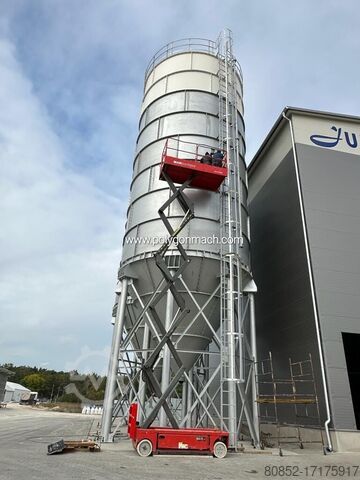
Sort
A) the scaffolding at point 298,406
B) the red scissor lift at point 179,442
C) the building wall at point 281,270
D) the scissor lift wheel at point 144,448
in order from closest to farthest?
the scissor lift wheel at point 144,448
the red scissor lift at point 179,442
the scaffolding at point 298,406
the building wall at point 281,270

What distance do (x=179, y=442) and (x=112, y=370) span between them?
3675 mm

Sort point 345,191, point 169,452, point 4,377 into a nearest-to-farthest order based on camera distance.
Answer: point 169,452 < point 345,191 < point 4,377

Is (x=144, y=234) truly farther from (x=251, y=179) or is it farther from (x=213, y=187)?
(x=251, y=179)

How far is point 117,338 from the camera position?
12.1 meters

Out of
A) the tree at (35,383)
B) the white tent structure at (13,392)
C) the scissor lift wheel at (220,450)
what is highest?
the tree at (35,383)

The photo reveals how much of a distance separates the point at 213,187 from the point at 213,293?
3.80 m

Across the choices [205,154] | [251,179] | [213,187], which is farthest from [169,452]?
[251,179]

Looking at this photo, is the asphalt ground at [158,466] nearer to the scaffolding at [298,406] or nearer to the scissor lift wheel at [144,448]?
the scissor lift wheel at [144,448]

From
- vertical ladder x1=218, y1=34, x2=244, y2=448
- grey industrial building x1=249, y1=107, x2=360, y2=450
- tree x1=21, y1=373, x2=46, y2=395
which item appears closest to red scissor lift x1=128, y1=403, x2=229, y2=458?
vertical ladder x1=218, y1=34, x2=244, y2=448

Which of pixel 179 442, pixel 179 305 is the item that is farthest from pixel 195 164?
pixel 179 442

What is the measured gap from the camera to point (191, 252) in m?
12.0

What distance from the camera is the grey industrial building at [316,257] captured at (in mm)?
12250

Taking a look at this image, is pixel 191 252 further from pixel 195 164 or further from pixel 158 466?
pixel 158 466

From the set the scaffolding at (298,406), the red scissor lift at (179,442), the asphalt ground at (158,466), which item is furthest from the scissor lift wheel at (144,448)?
the scaffolding at (298,406)
